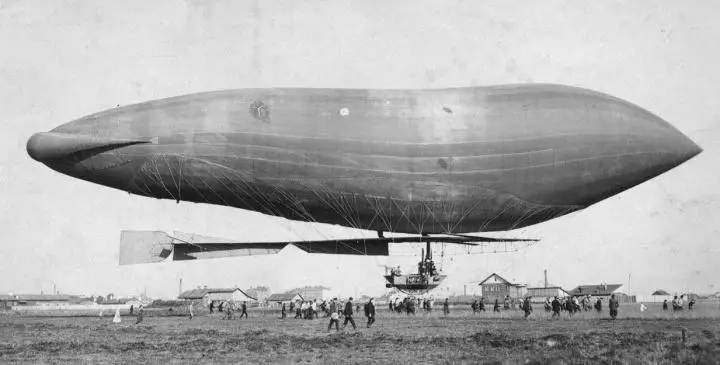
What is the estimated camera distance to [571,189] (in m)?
18.6

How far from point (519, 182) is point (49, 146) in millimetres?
13286

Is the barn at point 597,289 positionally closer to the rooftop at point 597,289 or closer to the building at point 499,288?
the rooftop at point 597,289

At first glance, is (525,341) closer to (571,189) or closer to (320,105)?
(571,189)

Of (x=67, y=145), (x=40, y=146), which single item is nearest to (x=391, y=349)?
(x=67, y=145)

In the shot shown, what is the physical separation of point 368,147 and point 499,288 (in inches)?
3132

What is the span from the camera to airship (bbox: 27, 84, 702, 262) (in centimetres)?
1717

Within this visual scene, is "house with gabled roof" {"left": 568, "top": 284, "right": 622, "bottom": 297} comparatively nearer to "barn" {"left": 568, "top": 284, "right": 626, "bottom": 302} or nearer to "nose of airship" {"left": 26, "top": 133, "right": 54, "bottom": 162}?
"barn" {"left": 568, "top": 284, "right": 626, "bottom": 302}

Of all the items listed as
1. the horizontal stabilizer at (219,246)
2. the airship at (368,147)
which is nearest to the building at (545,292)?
the horizontal stabilizer at (219,246)

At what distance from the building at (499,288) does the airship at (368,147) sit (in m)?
75.2

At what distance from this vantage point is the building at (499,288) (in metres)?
91.1

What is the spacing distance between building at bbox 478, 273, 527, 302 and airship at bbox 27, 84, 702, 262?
75188mm

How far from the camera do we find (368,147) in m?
17.1

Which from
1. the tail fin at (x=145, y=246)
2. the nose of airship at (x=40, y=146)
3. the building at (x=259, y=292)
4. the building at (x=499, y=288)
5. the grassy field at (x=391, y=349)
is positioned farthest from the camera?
the building at (x=259, y=292)

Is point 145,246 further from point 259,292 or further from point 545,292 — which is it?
point 259,292
